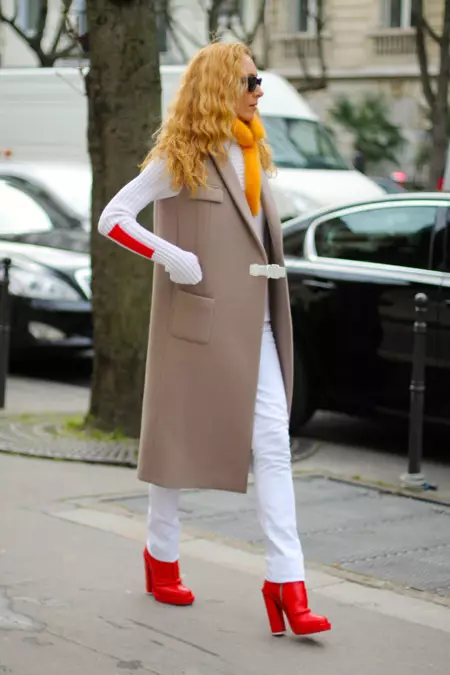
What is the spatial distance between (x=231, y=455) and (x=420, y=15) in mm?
19537

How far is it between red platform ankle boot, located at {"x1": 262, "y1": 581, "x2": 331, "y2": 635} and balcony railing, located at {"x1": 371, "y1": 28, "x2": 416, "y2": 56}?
34.4 metres

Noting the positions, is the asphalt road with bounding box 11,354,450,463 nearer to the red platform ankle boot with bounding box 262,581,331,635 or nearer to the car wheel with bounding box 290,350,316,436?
the car wheel with bounding box 290,350,316,436

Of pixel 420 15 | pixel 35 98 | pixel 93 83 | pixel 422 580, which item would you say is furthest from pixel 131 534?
pixel 420 15

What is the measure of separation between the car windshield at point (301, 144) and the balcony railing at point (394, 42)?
1916 centimetres

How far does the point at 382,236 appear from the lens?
27.7 feet

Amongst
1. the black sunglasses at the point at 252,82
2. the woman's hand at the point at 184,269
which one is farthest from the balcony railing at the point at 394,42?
the woman's hand at the point at 184,269

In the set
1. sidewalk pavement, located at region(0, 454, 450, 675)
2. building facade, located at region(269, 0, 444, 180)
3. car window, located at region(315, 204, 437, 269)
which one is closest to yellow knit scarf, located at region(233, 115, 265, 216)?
sidewalk pavement, located at region(0, 454, 450, 675)

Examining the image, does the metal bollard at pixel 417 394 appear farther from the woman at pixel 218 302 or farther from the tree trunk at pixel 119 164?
the woman at pixel 218 302

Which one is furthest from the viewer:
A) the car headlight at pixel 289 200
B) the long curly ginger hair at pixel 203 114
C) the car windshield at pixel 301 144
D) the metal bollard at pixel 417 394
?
the car windshield at pixel 301 144

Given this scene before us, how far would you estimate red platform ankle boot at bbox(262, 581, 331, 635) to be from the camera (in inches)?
179

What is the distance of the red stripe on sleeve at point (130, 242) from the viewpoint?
4.62 meters

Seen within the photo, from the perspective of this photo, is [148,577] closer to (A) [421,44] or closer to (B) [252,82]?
(B) [252,82]

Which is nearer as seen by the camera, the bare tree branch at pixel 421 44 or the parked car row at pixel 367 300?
the parked car row at pixel 367 300

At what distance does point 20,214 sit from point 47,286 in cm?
139
